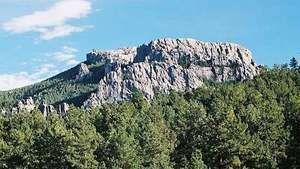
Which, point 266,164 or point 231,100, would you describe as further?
point 231,100

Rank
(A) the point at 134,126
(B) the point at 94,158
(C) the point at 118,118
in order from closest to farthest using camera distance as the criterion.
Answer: (B) the point at 94,158
(A) the point at 134,126
(C) the point at 118,118

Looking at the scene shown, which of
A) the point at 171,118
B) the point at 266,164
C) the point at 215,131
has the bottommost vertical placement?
the point at 266,164

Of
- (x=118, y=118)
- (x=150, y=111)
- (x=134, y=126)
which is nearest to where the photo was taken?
(x=134, y=126)

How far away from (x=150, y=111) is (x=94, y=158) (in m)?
33.7

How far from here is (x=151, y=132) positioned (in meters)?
96.2

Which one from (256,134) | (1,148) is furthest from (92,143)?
(256,134)

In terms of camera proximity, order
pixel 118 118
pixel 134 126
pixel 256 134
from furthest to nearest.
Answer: pixel 118 118 → pixel 134 126 → pixel 256 134

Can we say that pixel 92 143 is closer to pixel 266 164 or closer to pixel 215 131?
pixel 215 131

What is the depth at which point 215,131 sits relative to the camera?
95.0 m

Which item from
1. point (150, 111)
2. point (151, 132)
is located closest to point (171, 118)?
point (150, 111)

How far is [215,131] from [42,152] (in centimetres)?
2841

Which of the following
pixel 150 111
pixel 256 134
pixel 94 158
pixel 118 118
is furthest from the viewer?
pixel 150 111

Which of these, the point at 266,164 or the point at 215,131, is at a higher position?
the point at 215,131

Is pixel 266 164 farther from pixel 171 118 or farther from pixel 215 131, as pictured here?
pixel 171 118
